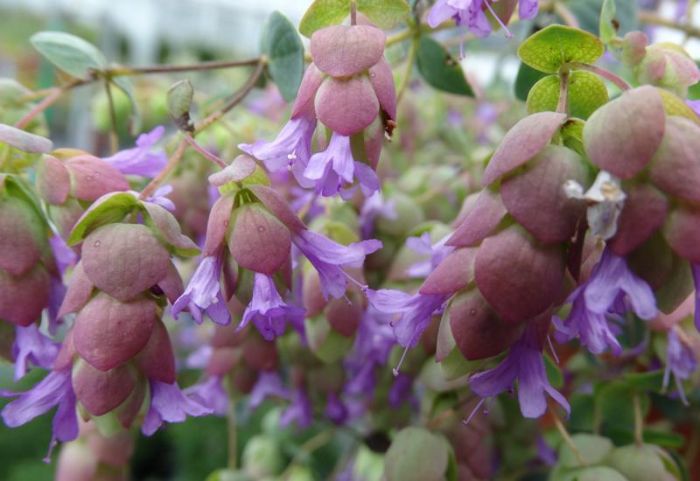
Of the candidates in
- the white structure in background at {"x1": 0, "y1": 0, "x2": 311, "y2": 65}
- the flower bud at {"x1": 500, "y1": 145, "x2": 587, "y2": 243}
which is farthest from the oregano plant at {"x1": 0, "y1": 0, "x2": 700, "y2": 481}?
the white structure in background at {"x1": 0, "y1": 0, "x2": 311, "y2": 65}

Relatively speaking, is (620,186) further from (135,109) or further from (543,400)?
(135,109)

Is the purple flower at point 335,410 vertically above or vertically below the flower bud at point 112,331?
below

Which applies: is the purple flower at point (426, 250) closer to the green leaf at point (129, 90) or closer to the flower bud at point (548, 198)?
the flower bud at point (548, 198)

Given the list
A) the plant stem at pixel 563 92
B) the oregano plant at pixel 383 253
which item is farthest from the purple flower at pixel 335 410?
the plant stem at pixel 563 92

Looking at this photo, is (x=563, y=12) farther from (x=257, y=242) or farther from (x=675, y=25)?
(x=257, y=242)

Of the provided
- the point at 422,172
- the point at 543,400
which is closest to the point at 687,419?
the point at 422,172
